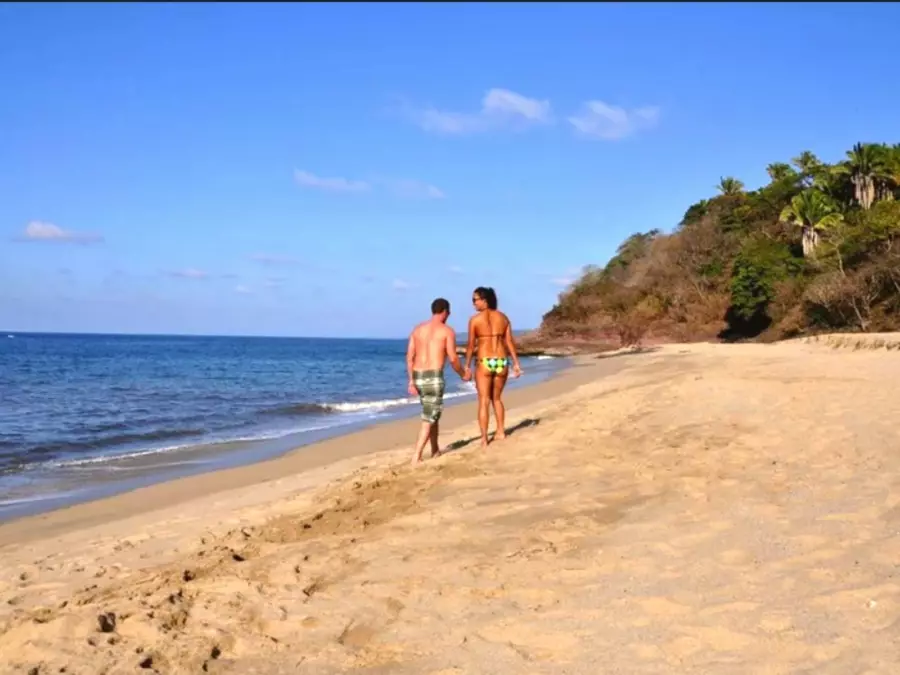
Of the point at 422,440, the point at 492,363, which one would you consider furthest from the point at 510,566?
the point at 492,363

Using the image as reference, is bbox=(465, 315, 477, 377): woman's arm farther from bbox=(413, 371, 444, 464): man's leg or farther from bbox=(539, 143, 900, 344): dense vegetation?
bbox=(539, 143, 900, 344): dense vegetation

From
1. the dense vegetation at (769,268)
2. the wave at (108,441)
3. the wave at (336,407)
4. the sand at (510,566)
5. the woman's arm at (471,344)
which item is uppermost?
the dense vegetation at (769,268)

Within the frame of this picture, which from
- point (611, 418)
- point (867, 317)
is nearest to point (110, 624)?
point (611, 418)

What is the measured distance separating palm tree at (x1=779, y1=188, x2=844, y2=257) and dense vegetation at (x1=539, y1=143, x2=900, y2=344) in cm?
7

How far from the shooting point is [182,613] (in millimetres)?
3607

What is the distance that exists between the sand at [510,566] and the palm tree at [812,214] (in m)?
37.6

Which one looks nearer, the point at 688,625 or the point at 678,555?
the point at 688,625

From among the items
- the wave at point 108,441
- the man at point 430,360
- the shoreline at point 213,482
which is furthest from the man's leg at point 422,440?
the wave at point 108,441

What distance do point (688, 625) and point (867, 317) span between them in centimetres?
3348

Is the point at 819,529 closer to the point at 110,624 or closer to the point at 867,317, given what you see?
the point at 110,624

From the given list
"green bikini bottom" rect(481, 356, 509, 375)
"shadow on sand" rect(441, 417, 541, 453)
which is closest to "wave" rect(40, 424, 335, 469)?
"shadow on sand" rect(441, 417, 541, 453)

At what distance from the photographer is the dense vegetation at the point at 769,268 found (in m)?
32.9

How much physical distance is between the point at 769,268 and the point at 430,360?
38307 millimetres

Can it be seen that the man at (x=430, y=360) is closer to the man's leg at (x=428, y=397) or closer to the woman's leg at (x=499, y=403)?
the man's leg at (x=428, y=397)
